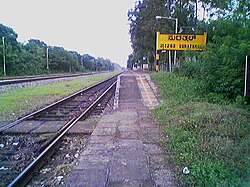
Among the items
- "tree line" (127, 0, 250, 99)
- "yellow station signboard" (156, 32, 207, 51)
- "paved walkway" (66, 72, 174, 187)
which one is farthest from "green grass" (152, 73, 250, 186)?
"yellow station signboard" (156, 32, 207, 51)

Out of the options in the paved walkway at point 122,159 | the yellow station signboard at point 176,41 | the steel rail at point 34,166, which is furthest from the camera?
the yellow station signboard at point 176,41

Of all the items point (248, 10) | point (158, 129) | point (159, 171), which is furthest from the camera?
point (248, 10)

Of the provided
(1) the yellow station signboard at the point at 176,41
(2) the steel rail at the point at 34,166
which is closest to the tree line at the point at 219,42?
(1) the yellow station signboard at the point at 176,41

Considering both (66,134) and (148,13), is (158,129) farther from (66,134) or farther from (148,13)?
(148,13)

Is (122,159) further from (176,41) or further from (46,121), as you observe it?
(176,41)

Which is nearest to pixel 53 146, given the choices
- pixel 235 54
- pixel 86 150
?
pixel 86 150

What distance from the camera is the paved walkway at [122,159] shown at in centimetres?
328

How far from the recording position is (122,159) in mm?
3996

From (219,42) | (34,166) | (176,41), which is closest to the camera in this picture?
(34,166)

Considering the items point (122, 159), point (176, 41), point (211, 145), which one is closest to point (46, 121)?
point (122, 159)

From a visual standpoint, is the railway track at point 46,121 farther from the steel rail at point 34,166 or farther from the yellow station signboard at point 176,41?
the yellow station signboard at point 176,41

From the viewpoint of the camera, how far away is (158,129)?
5.83 metres

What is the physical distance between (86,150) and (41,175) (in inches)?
41.4

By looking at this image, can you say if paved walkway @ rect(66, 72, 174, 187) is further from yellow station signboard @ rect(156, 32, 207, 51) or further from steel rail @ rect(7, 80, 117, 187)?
yellow station signboard @ rect(156, 32, 207, 51)
